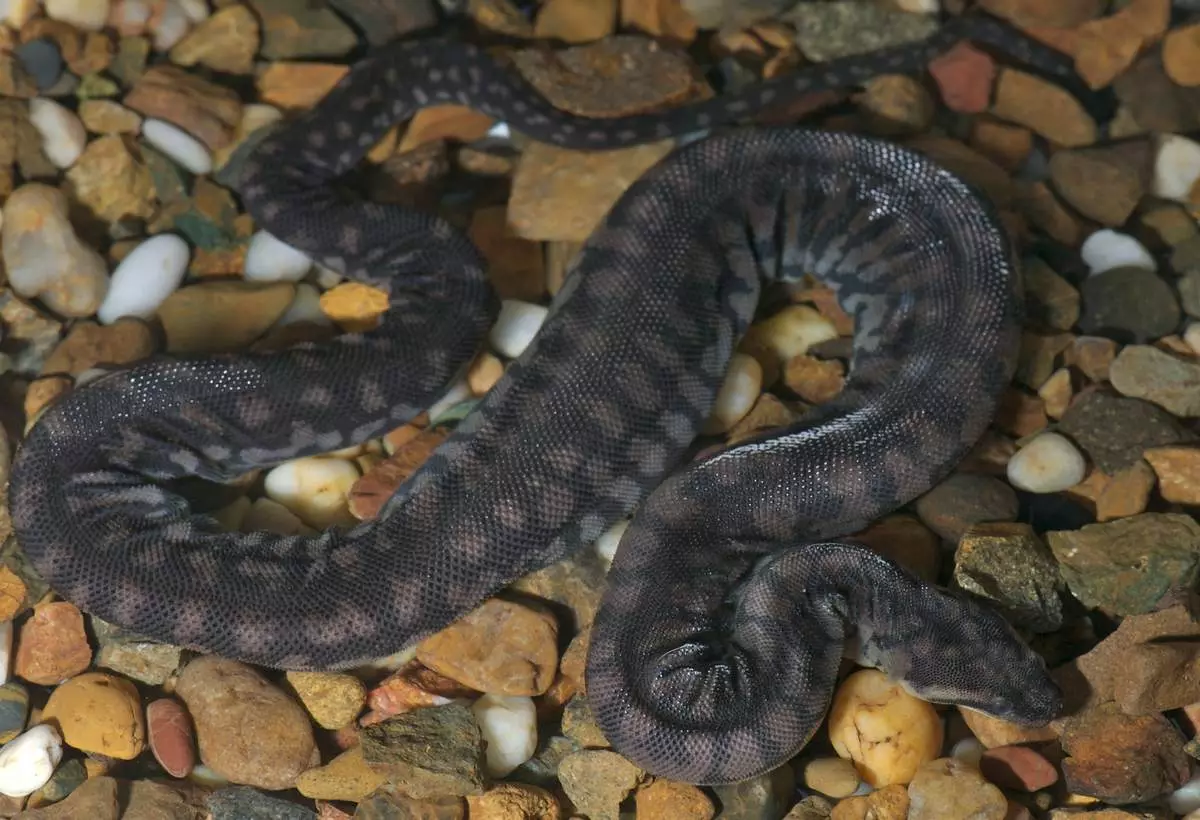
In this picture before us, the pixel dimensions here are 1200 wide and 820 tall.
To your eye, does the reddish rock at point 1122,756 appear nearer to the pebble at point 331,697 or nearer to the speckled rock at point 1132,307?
the speckled rock at point 1132,307

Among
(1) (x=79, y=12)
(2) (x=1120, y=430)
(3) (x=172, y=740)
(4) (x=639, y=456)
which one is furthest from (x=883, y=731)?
(1) (x=79, y=12)

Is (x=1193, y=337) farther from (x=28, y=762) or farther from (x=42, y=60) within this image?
(x=42, y=60)

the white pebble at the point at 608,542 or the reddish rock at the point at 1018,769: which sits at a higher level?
the white pebble at the point at 608,542

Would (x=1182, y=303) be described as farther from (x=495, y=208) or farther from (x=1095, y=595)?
(x=495, y=208)

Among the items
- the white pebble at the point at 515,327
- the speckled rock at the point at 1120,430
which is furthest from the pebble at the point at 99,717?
the speckled rock at the point at 1120,430

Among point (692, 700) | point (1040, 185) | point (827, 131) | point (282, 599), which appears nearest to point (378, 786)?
point (282, 599)

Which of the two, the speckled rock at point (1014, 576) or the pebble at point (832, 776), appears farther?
the speckled rock at point (1014, 576)
